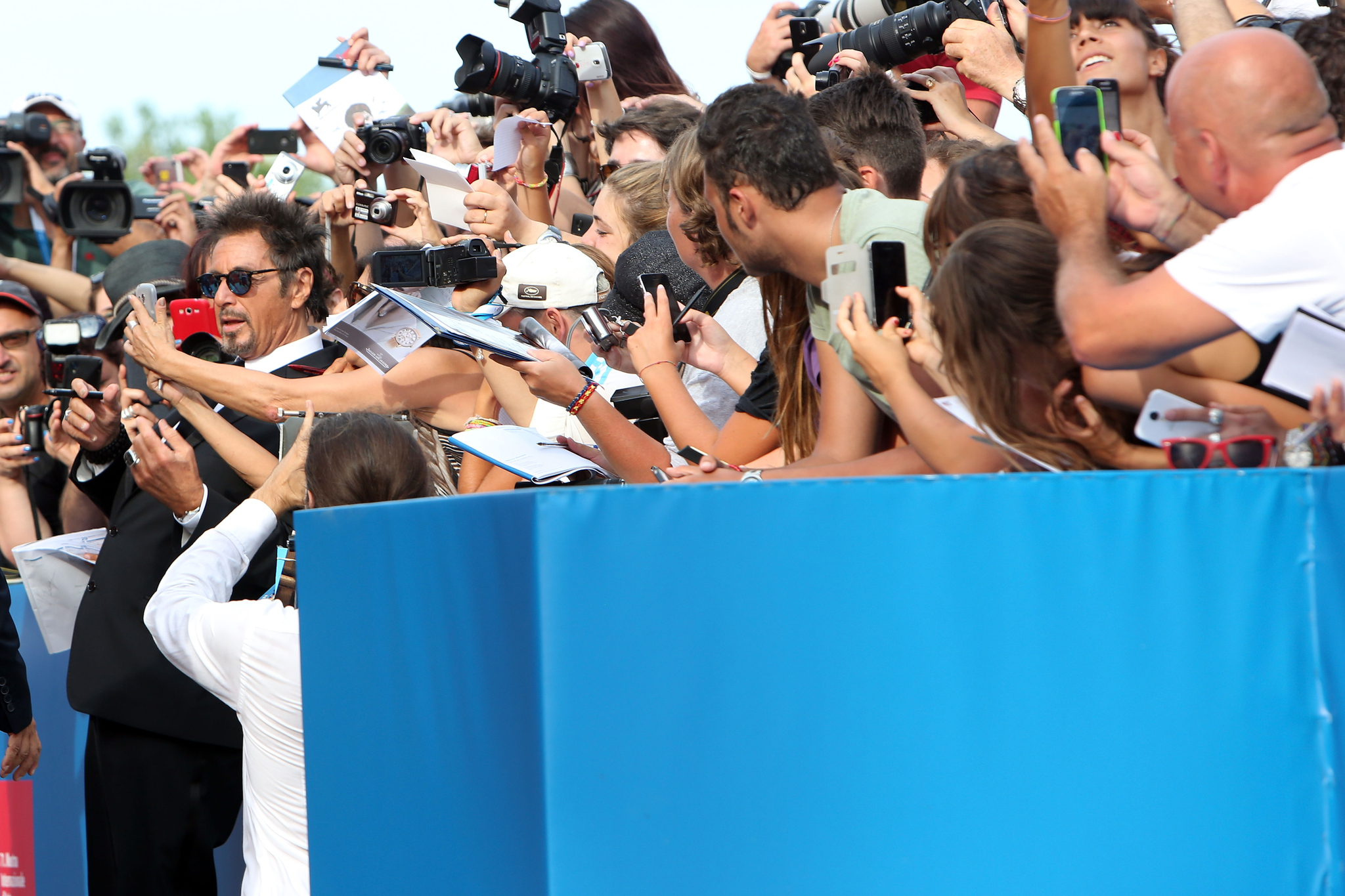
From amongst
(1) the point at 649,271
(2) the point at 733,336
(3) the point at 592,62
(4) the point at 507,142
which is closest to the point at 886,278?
(2) the point at 733,336

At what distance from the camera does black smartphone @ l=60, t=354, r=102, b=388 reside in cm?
446

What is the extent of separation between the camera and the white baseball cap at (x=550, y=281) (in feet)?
13.1

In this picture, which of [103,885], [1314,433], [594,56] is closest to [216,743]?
[103,885]

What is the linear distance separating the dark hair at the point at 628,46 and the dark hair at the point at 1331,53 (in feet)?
10.4

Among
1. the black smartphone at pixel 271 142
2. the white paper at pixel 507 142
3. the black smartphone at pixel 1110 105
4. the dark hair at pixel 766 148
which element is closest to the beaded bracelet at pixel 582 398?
the dark hair at pixel 766 148

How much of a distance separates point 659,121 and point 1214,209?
8.91 ft

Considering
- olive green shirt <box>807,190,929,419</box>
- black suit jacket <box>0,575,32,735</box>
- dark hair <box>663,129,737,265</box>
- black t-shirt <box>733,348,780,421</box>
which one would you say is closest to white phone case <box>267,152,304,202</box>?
black suit jacket <box>0,575,32,735</box>

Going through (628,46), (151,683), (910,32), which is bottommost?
(151,683)

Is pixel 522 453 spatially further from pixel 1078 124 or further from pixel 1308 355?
pixel 1308 355

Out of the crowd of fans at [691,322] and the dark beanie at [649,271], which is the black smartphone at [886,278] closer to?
the crowd of fans at [691,322]

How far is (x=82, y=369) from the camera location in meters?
4.48

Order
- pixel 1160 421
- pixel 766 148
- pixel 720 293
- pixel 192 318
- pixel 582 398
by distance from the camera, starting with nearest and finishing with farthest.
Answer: pixel 1160 421
pixel 766 148
pixel 582 398
pixel 720 293
pixel 192 318

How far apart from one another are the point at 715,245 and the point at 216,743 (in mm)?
2053

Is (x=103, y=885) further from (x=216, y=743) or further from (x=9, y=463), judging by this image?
(x=9, y=463)
